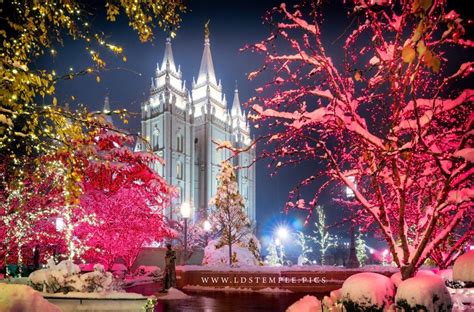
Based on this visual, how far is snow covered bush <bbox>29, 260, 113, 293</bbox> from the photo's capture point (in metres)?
9.24

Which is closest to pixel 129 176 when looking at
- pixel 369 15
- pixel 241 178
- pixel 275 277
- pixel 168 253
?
Result: pixel 168 253

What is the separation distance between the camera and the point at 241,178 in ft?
347

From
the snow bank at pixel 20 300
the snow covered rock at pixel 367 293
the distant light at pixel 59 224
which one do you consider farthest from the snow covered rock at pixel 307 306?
the distant light at pixel 59 224

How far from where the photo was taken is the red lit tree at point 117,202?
23.3m

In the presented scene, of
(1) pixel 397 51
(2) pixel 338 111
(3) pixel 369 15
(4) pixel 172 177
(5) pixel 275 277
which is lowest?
(5) pixel 275 277

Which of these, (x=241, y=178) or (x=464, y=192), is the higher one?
(x=241, y=178)

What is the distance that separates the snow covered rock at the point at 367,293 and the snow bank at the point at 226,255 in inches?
829

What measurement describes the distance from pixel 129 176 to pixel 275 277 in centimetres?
908

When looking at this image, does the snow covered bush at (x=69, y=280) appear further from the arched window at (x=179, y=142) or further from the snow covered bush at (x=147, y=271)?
the arched window at (x=179, y=142)

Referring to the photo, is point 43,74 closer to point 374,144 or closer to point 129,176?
point 374,144

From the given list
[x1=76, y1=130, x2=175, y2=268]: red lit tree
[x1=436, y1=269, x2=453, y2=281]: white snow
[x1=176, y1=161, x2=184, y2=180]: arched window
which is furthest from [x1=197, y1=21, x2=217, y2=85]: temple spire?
[x1=436, y1=269, x2=453, y2=281]: white snow

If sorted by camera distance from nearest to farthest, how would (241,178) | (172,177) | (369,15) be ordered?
(369,15) → (172,177) → (241,178)

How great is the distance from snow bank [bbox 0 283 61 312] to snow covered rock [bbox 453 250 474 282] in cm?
715

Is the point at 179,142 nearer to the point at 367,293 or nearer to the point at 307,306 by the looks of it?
the point at 307,306
